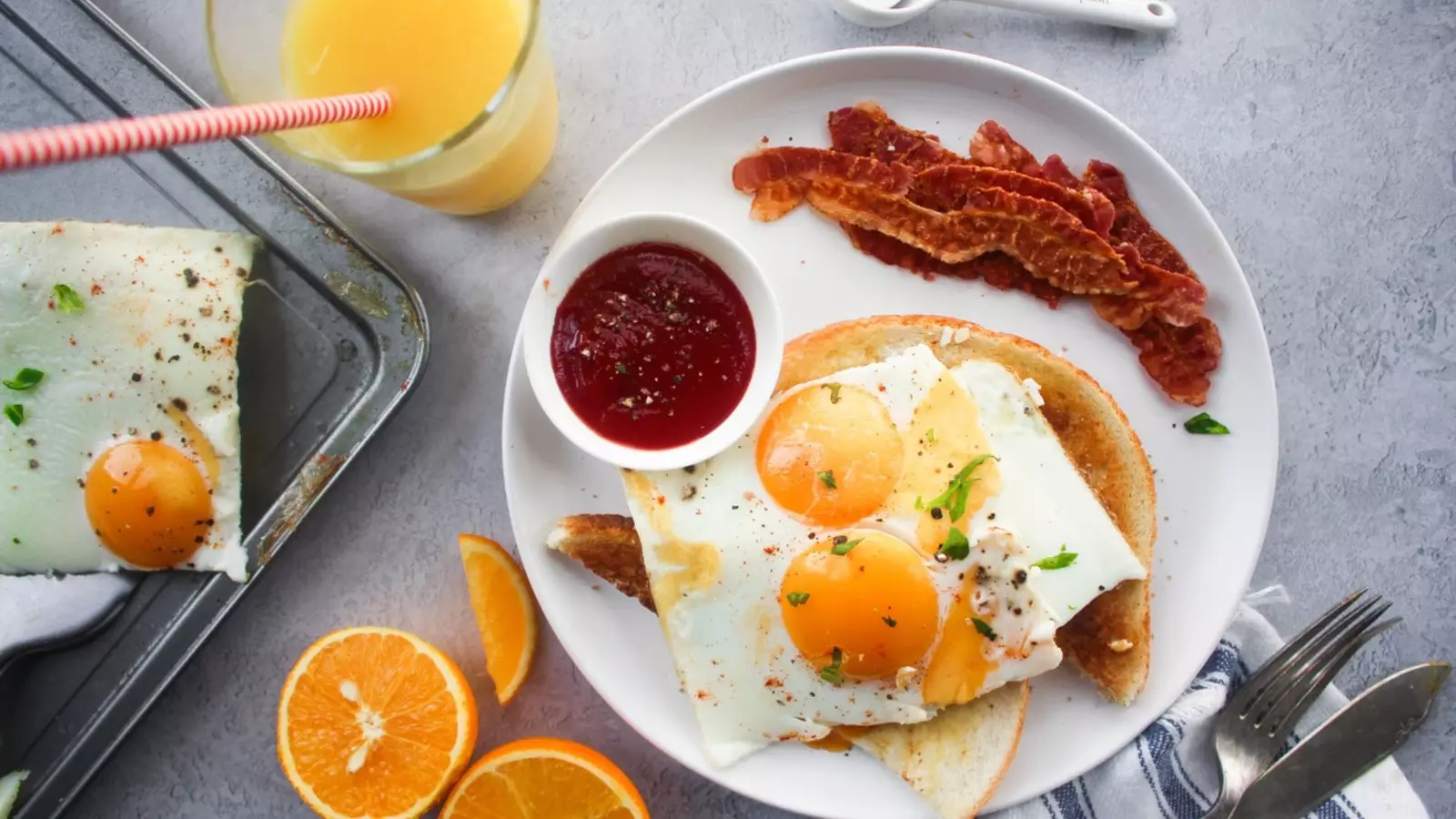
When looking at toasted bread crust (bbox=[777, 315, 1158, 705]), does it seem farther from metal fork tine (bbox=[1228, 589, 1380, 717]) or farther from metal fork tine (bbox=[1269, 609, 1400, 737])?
metal fork tine (bbox=[1269, 609, 1400, 737])

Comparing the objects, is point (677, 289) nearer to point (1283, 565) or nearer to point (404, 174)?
point (404, 174)

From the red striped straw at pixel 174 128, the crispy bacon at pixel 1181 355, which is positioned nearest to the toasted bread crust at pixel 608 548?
the red striped straw at pixel 174 128

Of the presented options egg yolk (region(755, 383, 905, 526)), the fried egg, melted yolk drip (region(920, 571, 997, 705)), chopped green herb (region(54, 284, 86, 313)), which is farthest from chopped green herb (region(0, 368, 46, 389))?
melted yolk drip (region(920, 571, 997, 705))

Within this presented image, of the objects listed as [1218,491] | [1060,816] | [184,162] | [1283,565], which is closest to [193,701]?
[184,162]

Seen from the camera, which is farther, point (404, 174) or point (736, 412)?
point (736, 412)

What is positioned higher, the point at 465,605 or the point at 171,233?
the point at 171,233

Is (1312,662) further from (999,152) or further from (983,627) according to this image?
(999,152)

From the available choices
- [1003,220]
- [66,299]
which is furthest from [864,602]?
[66,299]
